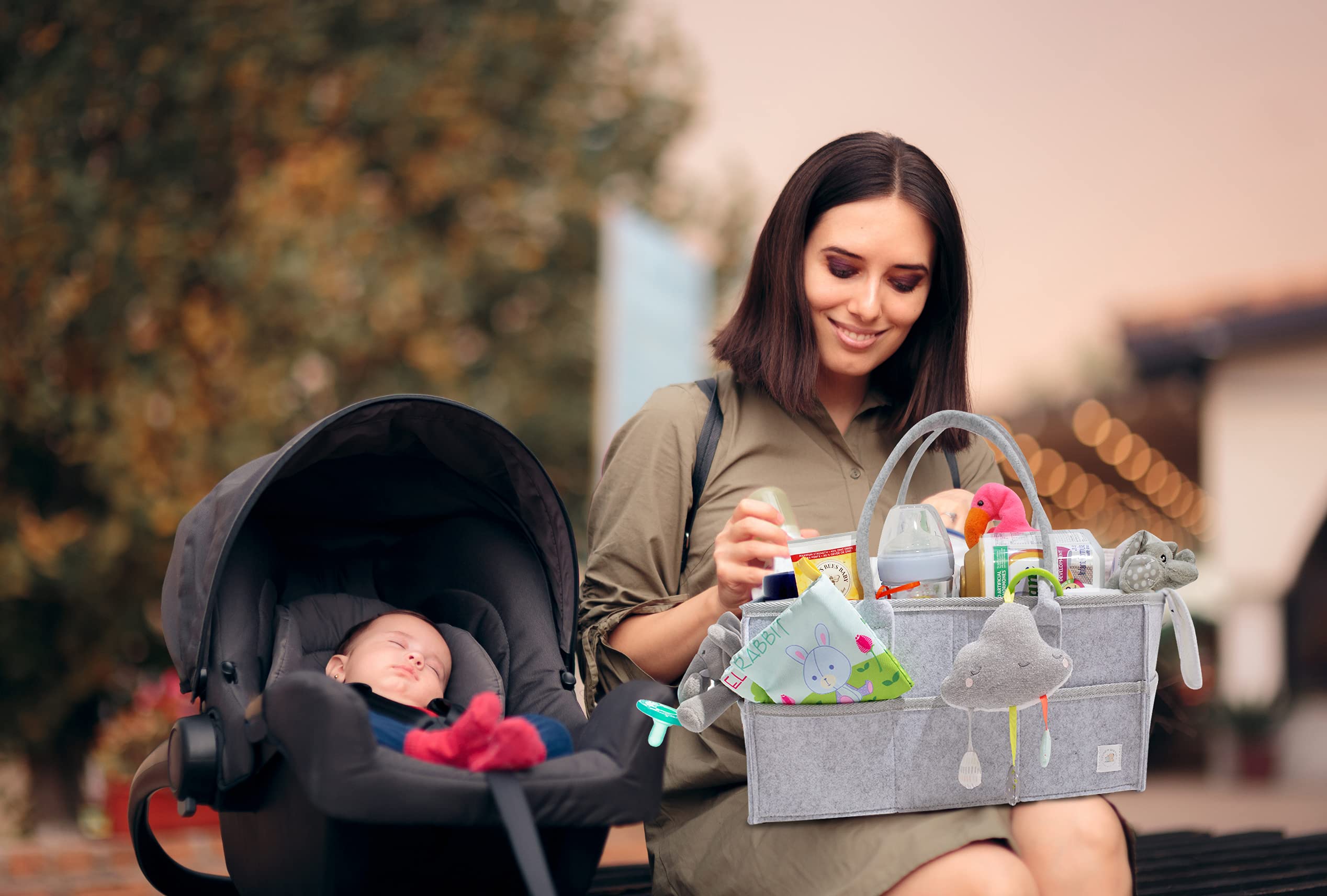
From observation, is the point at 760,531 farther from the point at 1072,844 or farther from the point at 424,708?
the point at 424,708

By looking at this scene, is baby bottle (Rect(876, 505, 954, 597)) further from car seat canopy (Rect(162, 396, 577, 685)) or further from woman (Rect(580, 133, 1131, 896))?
car seat canopy (Rect(162, 396, 577, 685))

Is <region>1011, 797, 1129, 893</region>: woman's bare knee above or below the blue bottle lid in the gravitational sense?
below

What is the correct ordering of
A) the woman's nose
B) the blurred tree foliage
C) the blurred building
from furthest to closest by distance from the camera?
the blurred building, the blurred tree foliage, the woman's nose

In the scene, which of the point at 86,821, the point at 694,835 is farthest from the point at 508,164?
the point at 694,835

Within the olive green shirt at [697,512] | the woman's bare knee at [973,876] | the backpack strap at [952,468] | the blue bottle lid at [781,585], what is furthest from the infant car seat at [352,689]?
the backpack strap at [952,468]

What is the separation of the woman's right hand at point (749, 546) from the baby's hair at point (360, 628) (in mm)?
820

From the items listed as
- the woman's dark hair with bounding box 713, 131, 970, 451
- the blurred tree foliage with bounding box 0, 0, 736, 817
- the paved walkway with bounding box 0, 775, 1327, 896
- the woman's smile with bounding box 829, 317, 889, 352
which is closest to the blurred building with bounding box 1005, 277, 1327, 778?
the paved walkway with bounding box 0, 775, 1327, 896

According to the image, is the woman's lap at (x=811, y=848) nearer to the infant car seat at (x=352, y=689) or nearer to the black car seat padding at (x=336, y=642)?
the infant car seat at (x=352, y=689)

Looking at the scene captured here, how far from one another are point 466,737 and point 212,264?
648 centimetres

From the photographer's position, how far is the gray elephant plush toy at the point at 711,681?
1633 mm

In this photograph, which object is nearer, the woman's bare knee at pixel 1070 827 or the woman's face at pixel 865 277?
the woman's bare knee at pixel 1070 827

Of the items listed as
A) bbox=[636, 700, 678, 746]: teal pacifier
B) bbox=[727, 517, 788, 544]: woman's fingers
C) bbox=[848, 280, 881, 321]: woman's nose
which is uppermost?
bbox=[848, 280, 881, 321]: woman's nose

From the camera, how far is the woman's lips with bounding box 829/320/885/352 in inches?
82.6

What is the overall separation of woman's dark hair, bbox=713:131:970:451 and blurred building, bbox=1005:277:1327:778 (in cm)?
788
